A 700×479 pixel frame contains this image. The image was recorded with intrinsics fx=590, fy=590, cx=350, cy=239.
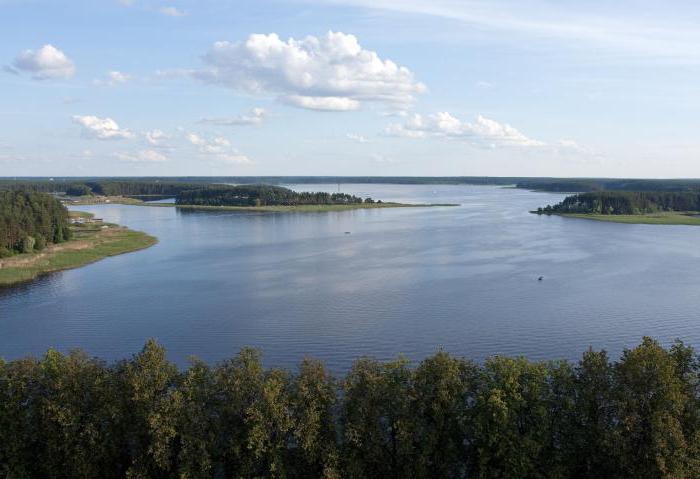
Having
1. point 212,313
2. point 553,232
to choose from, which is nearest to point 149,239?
point 212,313

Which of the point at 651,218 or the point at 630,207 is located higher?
the point at 630,207

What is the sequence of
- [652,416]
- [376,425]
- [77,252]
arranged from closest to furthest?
[652,416] < [376,425] < [77,252]

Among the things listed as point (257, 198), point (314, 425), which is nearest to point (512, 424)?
point (314, 425)

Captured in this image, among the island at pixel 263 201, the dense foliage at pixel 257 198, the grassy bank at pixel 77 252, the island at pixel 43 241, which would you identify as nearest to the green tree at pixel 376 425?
the island at pixel 43 241

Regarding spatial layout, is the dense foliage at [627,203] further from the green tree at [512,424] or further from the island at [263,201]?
the green tree at [512,424]

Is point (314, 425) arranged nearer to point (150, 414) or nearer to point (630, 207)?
point (150, 414)

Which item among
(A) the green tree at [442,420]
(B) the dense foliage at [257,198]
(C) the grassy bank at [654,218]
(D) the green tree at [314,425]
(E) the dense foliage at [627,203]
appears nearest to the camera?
(D) the green tree at [314,425]

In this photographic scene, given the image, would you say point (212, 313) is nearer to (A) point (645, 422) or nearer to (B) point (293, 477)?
(B) point (293, 477)
